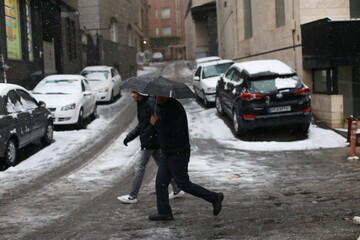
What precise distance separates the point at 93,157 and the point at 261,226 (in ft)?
20.2

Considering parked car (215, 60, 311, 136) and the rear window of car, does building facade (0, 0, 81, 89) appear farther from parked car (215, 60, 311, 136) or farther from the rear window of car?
parked car (215, 60, 311, 136)

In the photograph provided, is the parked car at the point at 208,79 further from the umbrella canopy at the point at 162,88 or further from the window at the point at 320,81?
the umbrella canopy at the point at 162,88

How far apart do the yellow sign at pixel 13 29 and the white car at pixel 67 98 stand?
11.2 ft

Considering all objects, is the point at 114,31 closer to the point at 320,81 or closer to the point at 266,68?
the point at 320,81

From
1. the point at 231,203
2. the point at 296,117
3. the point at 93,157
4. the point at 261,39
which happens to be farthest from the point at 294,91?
the point at 261,39

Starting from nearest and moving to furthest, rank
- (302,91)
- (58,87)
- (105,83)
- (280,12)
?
(302,91), (58,87), (280,12), (105,83)

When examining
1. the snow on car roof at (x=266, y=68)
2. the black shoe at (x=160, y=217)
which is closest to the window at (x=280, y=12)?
the snow on car roof at (x=266, y=68)

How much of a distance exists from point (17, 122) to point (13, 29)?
10.7 meters

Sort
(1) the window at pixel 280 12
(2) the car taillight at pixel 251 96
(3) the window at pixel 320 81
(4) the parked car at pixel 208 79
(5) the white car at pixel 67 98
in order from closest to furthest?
1. (2) the car taillight at pixel 251 96
2. (5) the white car at pixel 67 98
3. (3) the window at pixel 320 81
4. (4) the parked car at pixel 208 79
5. (1) the window at pixel 280 12

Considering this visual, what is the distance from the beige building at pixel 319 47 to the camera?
1440 cm

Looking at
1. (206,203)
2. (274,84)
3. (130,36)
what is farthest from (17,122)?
(130,36)

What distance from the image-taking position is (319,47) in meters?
15.1

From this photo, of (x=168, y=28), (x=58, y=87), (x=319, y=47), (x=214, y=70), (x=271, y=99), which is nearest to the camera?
(x=271, y=99)

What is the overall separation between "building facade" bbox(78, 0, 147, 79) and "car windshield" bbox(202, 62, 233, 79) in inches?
524
